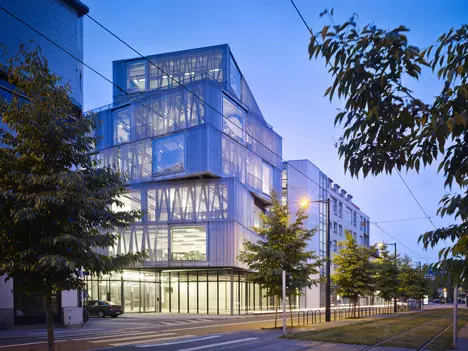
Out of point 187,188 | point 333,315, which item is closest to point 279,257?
point 187,188

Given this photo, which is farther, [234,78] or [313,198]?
[313,198]

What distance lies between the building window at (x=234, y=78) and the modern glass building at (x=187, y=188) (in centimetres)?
10

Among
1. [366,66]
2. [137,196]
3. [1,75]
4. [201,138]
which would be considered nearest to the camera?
[366,66]

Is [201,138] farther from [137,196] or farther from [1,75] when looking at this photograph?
[1,75]

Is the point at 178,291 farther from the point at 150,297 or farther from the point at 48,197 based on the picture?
the point at 48,197

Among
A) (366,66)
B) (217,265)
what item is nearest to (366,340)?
(366,66)

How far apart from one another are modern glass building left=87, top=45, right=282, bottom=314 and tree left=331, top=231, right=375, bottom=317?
9.51 metres

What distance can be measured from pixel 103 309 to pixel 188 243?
980 cm

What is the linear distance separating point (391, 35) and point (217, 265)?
134 ft

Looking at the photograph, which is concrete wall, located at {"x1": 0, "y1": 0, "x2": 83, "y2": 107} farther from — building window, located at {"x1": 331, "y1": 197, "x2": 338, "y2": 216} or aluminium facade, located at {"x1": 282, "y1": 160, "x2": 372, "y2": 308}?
building window, located at {"x1": 331, "y1": 197, "x2": 338, "y2": 216}

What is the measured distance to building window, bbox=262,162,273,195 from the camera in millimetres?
53781

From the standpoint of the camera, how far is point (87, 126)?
1124cm

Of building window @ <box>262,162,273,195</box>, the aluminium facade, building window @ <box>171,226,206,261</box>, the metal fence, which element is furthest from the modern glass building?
the aluminium facade

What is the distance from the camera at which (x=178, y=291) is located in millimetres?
48000
